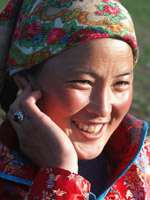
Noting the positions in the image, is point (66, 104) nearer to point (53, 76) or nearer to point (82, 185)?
point (53, 76)

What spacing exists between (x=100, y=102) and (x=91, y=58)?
315 millimetres

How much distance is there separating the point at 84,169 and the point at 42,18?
1.27m

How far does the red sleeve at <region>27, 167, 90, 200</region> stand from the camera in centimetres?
246

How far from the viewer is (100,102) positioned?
106 inches

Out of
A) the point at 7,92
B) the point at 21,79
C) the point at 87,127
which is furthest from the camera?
the point at 7,92

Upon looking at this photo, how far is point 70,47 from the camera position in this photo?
107 inches

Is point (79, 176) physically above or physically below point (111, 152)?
above

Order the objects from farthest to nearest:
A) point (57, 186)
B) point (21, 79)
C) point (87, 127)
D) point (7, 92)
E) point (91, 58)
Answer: point (7, 92) < point (21, 79) < point (87, 127) < point (91, 58) < point (57, 186)

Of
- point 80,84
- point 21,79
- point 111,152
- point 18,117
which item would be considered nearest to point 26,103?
point 18,117

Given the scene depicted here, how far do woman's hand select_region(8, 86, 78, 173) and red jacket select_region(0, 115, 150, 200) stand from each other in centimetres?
9

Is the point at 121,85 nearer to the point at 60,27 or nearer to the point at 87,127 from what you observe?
the point at 87,127

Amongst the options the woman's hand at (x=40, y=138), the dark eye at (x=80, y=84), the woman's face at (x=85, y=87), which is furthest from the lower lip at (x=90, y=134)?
the dark eye at (x=80, y=84)

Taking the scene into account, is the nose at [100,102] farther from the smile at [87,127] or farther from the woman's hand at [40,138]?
the woman's hand at [40,138]

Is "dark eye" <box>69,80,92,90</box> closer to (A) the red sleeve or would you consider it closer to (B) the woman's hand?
(B) the woman's hand
